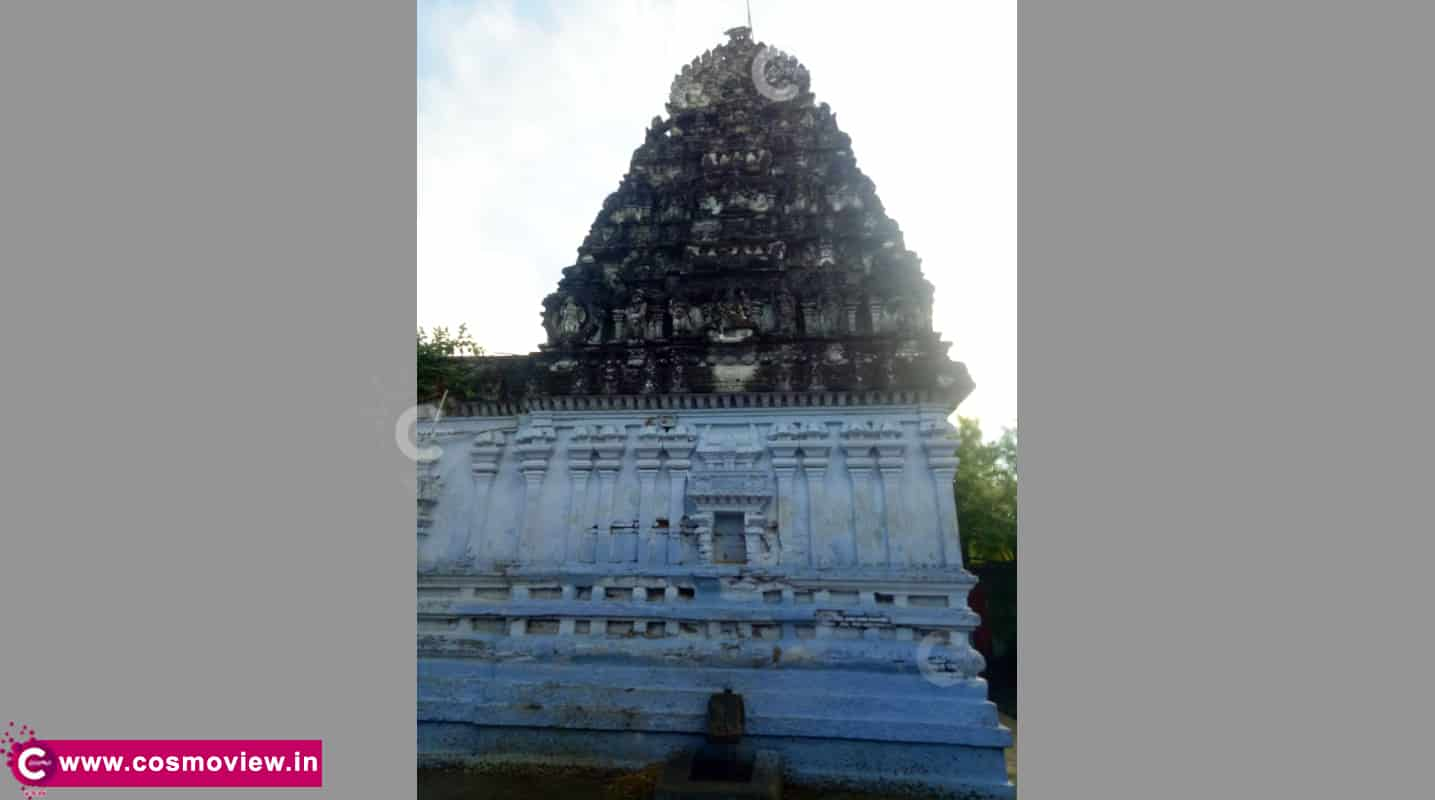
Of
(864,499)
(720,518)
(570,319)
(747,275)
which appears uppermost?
(747,275)

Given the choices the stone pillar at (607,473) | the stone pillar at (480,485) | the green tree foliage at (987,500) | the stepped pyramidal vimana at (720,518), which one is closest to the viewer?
the stepped pyramidal vimana at (720,518)

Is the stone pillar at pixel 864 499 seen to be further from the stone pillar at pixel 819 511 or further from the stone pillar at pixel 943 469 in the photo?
the stone pillar at pixel 943 469

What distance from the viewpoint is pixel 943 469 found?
22.7 feet

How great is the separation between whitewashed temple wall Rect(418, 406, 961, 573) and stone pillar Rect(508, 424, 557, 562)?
0.04ft

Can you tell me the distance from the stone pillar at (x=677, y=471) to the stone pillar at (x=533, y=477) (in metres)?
1.38

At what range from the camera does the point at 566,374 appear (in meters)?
7.85

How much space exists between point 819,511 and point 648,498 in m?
1.84

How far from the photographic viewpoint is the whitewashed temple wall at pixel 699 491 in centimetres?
682

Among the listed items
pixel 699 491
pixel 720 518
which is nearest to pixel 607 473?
pixel 699 491

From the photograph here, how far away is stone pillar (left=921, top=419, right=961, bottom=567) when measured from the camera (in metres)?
6.65
